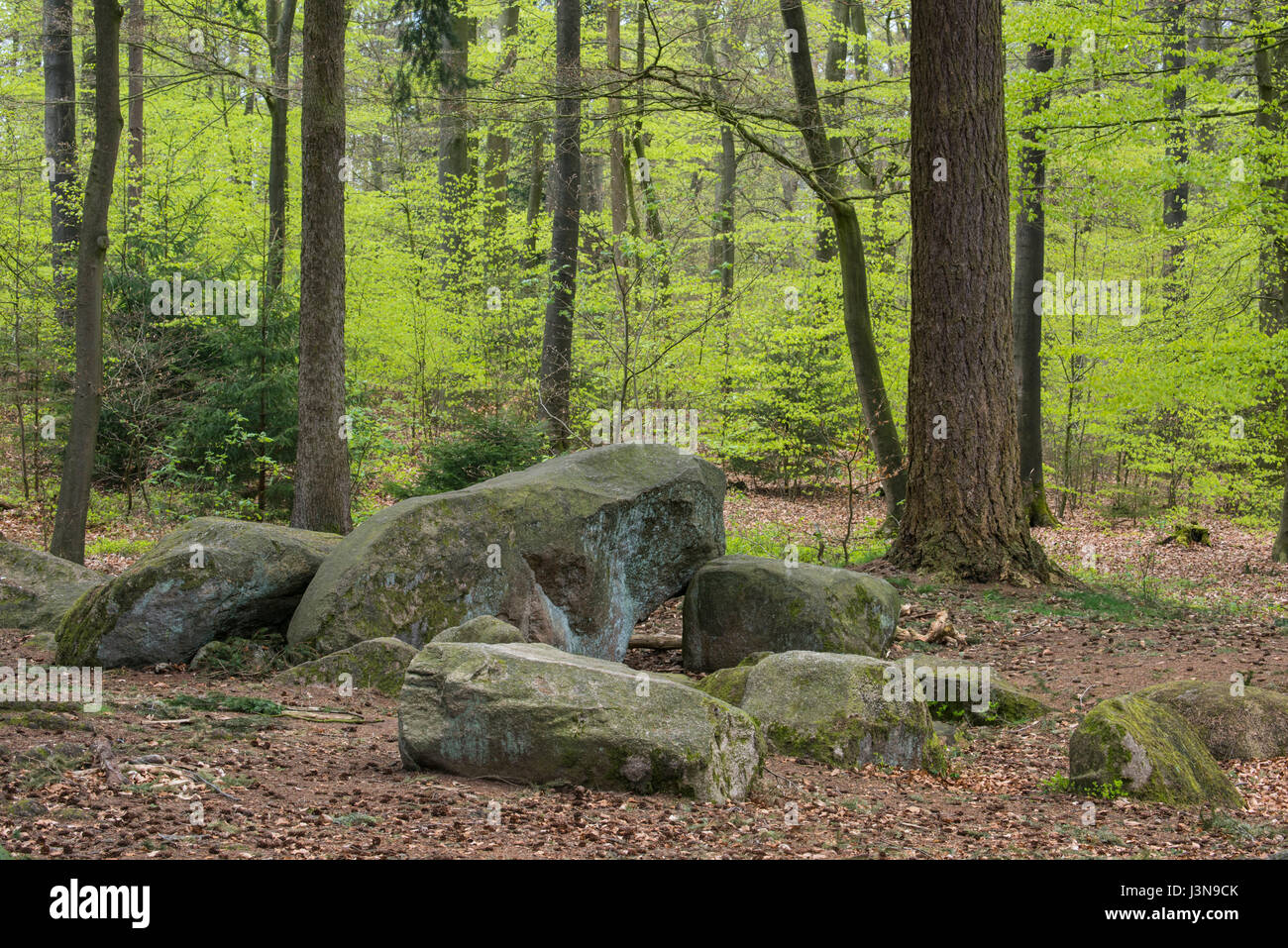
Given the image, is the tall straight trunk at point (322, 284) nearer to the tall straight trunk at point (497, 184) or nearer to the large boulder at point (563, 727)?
the tall straight trunk at point (497, 184)

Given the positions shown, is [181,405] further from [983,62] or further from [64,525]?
[983,62]

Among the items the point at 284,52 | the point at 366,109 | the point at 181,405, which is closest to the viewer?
the point at 181,405

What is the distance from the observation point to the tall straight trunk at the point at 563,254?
14.5 metres

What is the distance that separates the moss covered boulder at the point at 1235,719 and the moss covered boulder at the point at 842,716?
1474mm

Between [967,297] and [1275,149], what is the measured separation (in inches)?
206

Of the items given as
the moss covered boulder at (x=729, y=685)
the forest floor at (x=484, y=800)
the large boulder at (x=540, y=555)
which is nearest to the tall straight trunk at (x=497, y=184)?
the large boulder at (x=540, y=555)

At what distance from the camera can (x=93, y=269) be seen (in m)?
9.15

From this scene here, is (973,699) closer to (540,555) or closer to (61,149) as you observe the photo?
(540,555)

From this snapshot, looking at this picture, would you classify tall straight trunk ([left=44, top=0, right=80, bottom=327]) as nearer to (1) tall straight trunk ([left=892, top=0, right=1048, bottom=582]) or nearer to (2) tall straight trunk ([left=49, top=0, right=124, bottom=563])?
(2) tall straight trunk ([left=49, top=0, right=124, bottom=563])

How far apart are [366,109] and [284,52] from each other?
833cm

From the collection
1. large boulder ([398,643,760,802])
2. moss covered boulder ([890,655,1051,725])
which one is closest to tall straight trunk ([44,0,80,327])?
large boulder ([398,643,760,802])

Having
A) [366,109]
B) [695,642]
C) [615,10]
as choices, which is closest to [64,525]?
[695,642]

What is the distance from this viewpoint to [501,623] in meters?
6.34

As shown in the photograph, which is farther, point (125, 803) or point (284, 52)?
point (284, 52)
